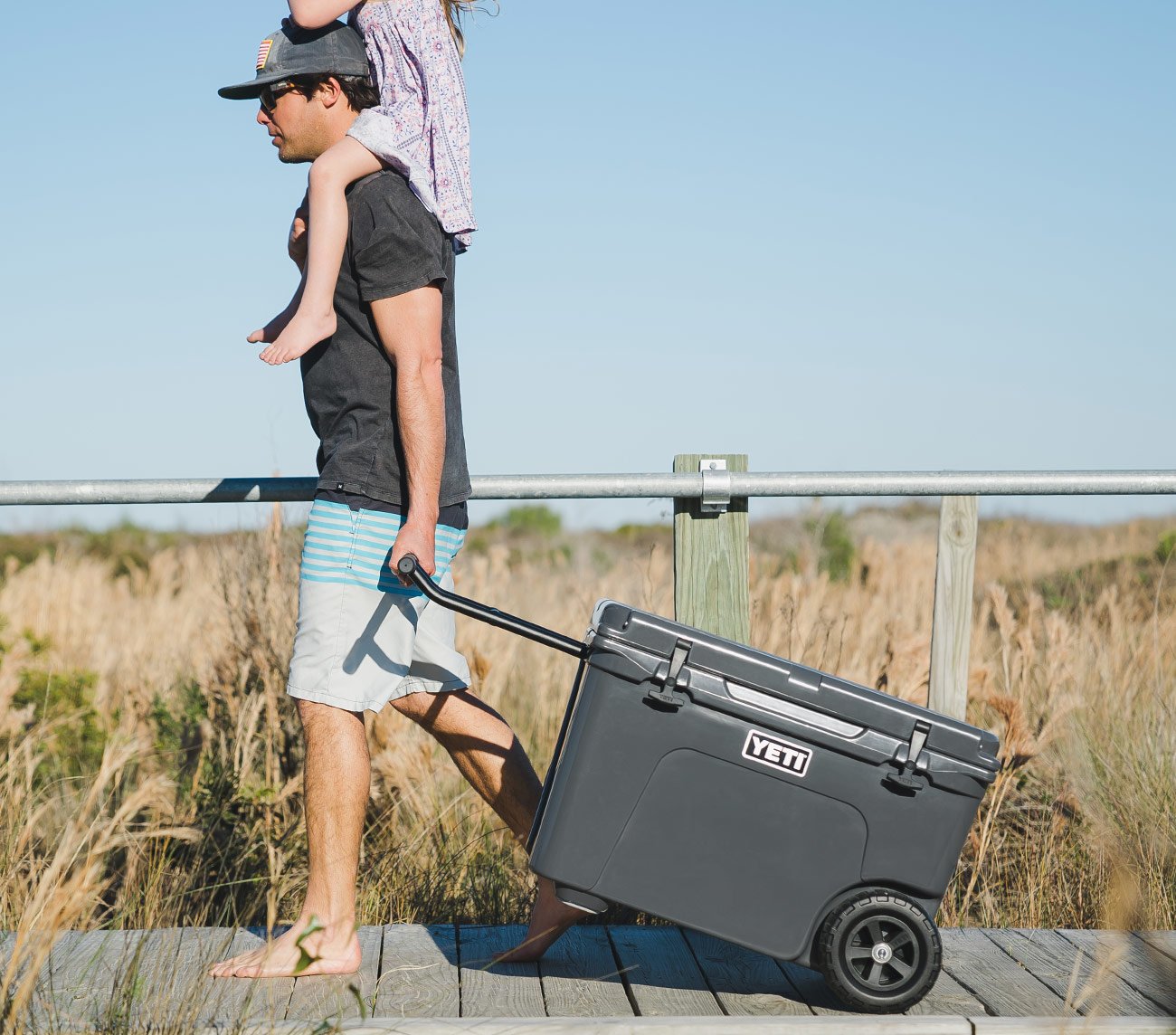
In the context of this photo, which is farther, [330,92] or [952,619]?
[952,619]

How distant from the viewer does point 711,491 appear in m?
3.12

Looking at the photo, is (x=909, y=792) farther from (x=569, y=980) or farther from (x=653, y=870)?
(x=569, y=980)

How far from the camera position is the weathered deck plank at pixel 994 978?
245 cm

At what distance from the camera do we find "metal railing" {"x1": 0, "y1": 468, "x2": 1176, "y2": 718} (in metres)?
3.12

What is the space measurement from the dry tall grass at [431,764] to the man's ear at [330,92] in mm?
1434

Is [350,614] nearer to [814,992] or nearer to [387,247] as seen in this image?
[387,247]

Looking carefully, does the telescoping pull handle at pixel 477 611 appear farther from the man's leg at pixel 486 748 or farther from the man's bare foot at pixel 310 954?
the man's bare foot at pixel 310 954

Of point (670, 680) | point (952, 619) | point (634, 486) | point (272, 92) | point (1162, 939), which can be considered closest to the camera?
point (670, 680)

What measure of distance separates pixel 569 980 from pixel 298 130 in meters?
1.92

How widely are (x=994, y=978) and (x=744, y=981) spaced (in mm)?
534

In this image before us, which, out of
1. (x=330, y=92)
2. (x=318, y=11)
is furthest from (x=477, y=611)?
(x=318, y=11)

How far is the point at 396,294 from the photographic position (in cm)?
256

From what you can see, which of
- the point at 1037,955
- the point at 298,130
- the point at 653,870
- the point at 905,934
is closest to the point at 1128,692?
the point at 1037,955

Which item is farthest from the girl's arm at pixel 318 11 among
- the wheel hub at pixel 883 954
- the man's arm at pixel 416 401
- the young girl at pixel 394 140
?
the wheel hub at pixel 883 954
